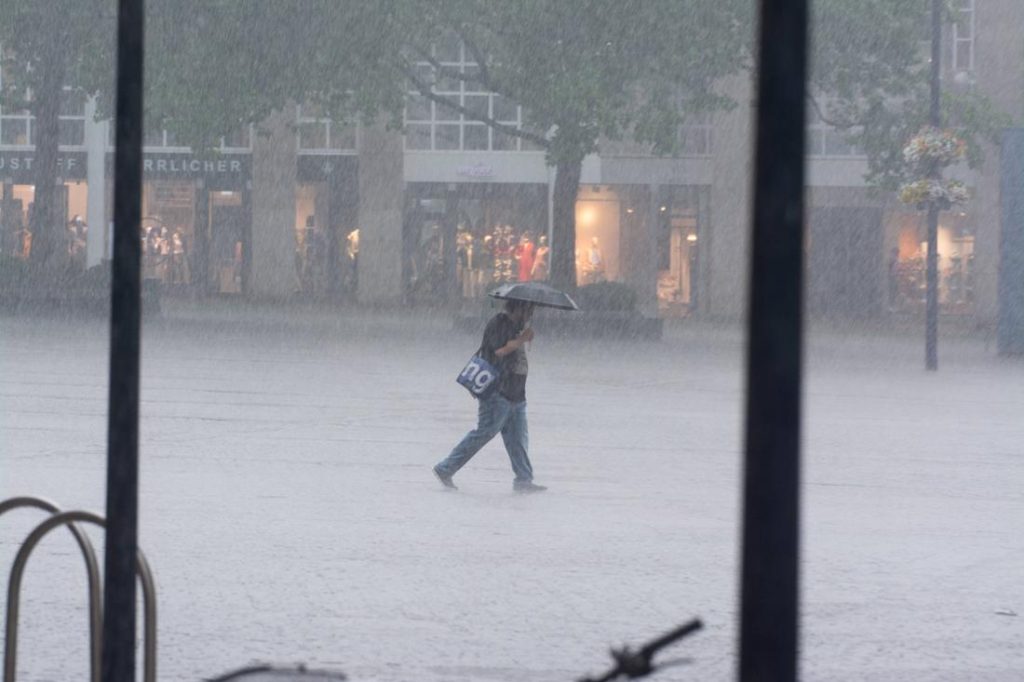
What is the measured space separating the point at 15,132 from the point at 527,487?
38.8 m

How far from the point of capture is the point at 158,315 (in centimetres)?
3366

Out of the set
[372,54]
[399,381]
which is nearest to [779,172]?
[399,381]

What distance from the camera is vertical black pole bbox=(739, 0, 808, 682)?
2262 mm

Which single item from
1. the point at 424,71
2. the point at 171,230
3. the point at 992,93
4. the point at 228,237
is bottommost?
the point at 228,237

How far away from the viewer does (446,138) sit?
46.5m

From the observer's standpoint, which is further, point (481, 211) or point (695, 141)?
point (481, 211)

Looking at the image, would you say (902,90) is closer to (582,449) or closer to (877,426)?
(877,426)

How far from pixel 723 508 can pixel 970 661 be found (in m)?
4.45

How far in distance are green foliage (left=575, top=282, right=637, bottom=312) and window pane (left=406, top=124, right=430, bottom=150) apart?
14.4 meters

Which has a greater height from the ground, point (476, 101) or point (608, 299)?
point (476, 101)

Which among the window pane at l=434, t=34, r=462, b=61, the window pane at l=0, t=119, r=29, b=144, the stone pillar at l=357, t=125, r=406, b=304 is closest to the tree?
the window pane at l=434, t=34, r=462, b=61

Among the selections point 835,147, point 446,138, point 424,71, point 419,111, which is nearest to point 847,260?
point 835,147

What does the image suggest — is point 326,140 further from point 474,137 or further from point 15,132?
point 15,132

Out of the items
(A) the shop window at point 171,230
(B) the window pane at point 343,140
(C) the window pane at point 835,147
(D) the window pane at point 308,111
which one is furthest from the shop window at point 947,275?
(A) the shop window at point 171,230
